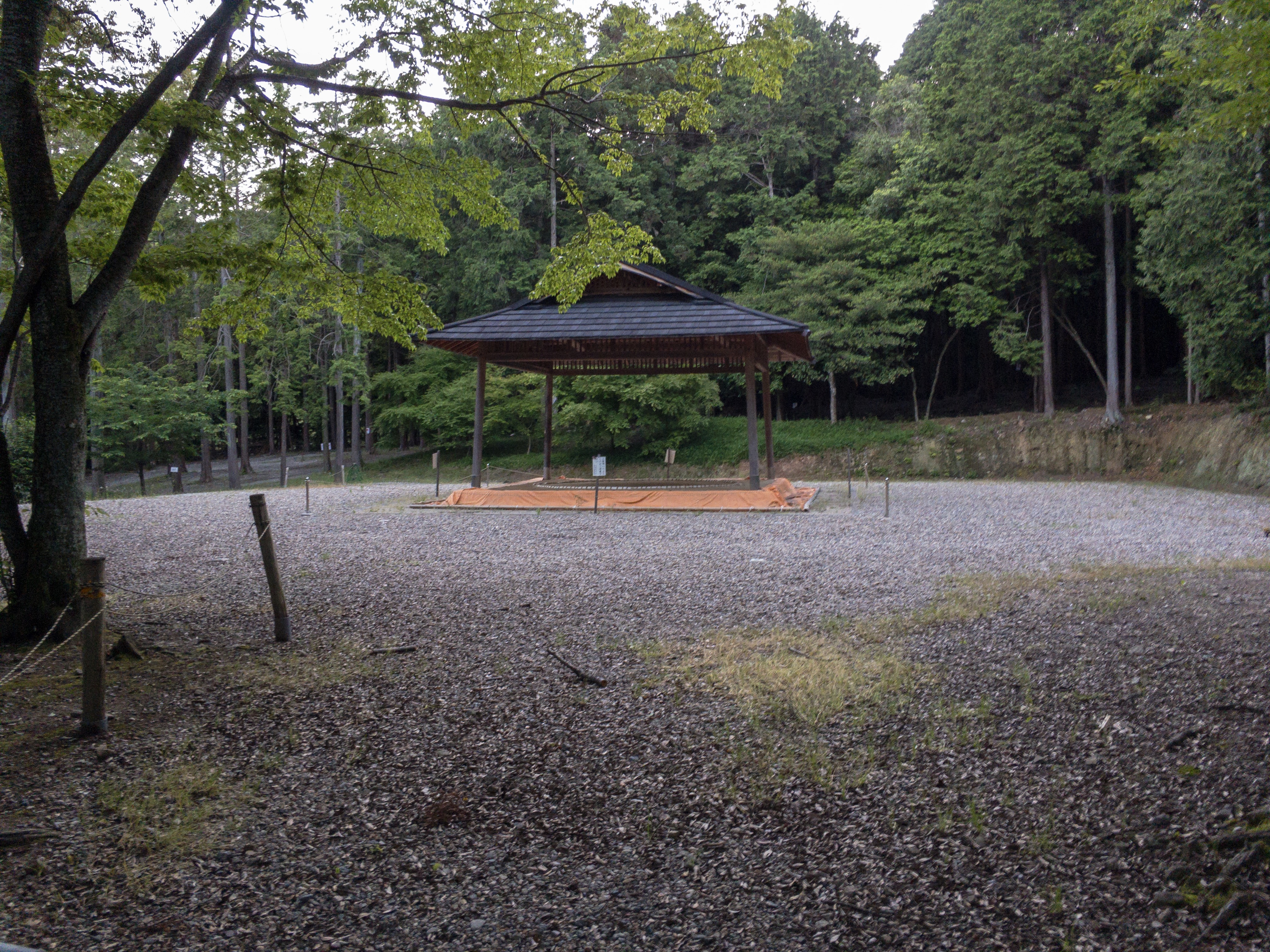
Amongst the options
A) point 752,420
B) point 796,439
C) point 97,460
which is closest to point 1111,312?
point 796,439

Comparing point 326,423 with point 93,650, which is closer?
point 93,650

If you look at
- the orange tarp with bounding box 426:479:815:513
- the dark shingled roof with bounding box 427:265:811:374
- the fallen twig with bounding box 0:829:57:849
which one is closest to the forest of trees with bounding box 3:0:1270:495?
the dark shingled roof with bounding box 427:265:811:374

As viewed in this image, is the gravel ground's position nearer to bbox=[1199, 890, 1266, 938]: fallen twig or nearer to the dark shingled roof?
bbox=[1199, 890, 1266, 938]: fallen twig

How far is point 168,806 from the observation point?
10.3ft

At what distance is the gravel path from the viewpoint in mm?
6164

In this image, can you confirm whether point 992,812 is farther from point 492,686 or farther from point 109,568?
point 109,568

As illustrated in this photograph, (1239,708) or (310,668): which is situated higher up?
(1239,708)

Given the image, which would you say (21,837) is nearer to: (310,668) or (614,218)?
(310,668)

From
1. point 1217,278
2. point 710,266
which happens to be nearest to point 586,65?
point 1217,278

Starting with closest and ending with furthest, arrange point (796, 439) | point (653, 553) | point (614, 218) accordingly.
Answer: point (653, 553), point (614, 218), point (796, 439)

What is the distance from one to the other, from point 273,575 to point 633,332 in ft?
29.9

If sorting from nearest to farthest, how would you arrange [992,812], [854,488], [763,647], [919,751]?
[992,812], [919,751], [763,647], [854,488]

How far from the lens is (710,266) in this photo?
27516 mm

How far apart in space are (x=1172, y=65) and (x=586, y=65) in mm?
4193
